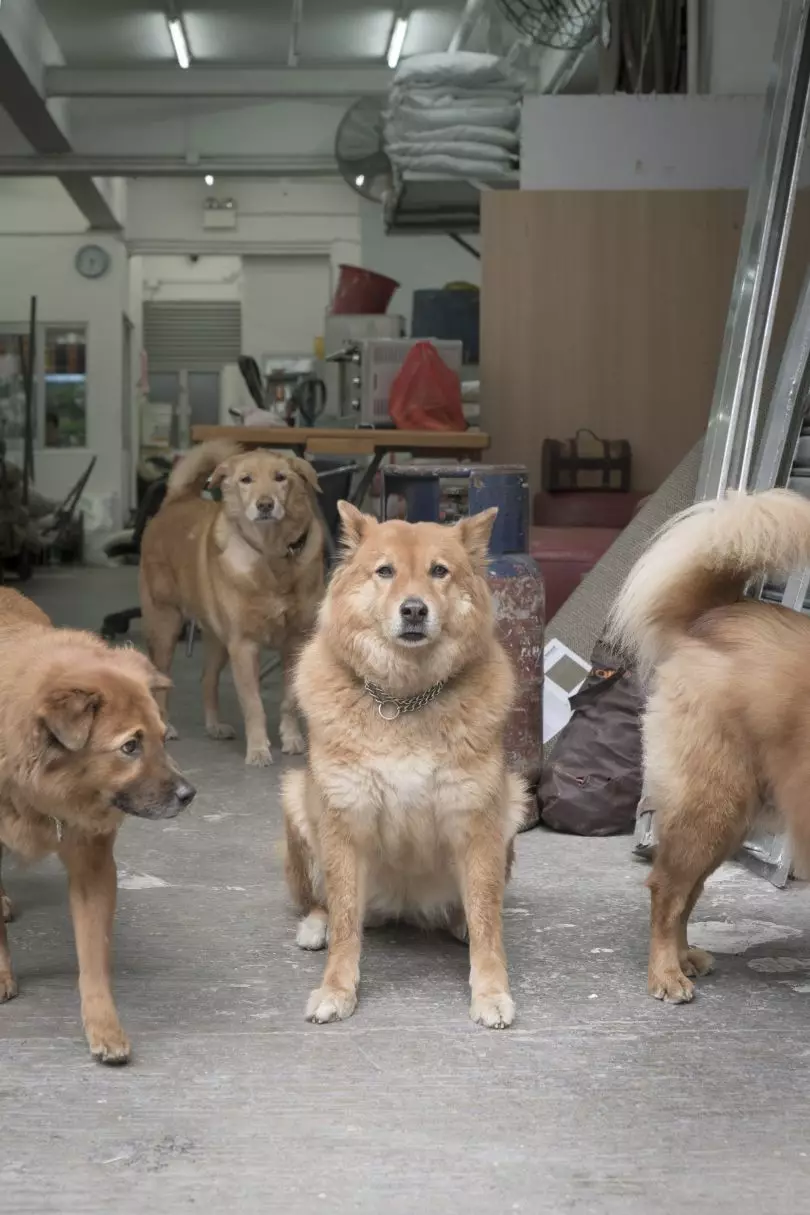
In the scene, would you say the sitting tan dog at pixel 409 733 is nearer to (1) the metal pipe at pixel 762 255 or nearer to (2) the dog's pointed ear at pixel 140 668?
(2) the dog's pointed ear at pixel 140 668

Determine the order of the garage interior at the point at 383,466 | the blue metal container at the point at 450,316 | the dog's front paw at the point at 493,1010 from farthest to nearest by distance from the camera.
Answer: the blue metal container at the point at 450,316 → the dog's front paw at the point at 493,1010 → the garage interior at the point at 383,466

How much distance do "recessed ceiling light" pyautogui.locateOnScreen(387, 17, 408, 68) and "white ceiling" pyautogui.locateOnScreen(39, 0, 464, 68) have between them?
0.17 ft

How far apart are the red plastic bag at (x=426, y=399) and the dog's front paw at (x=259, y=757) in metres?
1.85

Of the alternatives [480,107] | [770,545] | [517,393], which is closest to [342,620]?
[770,545]

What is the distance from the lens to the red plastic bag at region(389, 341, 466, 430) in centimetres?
652

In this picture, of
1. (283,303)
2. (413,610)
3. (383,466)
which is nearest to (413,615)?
(413,610)

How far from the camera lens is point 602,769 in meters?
4.23

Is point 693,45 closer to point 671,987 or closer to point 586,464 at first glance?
point 586,464

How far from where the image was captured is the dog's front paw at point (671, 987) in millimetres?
2857

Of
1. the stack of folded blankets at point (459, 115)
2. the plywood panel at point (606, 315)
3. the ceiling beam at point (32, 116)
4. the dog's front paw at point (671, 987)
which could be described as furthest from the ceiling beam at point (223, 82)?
the dog's front paw at point (671, 987)

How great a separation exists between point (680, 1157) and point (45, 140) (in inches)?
454

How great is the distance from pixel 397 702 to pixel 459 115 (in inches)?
211

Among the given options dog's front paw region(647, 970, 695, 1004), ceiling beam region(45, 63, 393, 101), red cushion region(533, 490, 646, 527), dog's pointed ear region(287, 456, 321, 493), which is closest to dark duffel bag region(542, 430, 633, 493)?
red cushion region(533, 490, 646, 527)

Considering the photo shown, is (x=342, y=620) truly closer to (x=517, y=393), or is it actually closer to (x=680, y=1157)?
(x=680, y=1157)
